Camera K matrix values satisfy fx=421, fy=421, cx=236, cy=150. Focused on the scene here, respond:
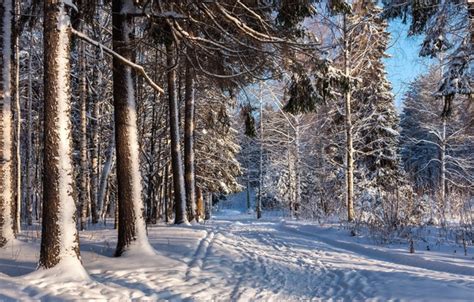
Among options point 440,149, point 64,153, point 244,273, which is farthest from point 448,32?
point 440,149

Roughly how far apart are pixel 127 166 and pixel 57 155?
1.88 metres

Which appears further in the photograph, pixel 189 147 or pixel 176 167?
pixel 189 147

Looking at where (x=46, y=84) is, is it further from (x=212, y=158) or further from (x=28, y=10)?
(x=212, y=158)

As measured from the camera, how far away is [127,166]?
7359 millimetres

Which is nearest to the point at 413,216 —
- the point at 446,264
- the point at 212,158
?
the point at 446,264

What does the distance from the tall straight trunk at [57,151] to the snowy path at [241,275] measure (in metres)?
0.41

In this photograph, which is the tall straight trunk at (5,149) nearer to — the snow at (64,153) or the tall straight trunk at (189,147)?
the snow at (64,153)

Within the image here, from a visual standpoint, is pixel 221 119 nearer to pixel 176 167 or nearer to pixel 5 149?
pixel 176 167

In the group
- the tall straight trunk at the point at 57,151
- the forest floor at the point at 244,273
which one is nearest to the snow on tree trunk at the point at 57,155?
the tall straight trunk at the point at 57,151

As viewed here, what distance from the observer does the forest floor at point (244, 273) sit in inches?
200

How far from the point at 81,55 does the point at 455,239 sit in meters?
11.7

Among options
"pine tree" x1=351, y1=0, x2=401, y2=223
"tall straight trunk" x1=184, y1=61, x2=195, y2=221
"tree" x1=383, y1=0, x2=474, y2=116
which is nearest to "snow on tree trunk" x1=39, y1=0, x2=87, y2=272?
"tree" x1=383, y1=0, x2=474, y2=116

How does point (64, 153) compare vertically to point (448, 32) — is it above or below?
below

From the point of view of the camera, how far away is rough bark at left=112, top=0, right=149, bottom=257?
731 cm
